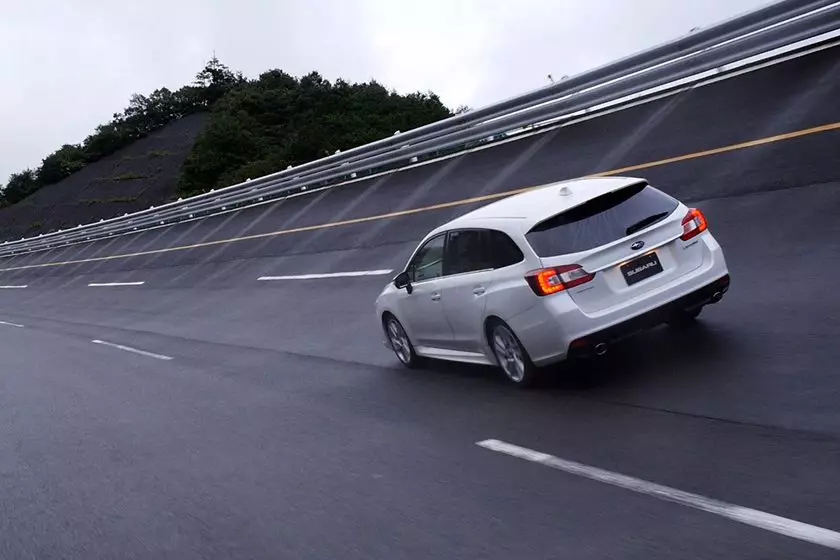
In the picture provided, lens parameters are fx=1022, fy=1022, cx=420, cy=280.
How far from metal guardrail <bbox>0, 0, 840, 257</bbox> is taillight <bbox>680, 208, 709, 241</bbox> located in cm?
858

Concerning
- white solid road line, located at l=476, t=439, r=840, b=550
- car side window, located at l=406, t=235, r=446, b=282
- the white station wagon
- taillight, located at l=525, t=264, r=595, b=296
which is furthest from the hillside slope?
white solid road line, located at l=476, t=439, r=840, b=550

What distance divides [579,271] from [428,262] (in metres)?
2.35

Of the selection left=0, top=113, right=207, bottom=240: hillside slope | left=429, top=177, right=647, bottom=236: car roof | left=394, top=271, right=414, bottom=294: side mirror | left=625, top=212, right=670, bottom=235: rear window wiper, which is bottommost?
left=394, top=271, right=414, bottom=294: side mirror

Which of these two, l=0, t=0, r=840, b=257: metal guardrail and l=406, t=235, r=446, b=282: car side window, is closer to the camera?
l=406, t=235, r=446, b=282: car side window

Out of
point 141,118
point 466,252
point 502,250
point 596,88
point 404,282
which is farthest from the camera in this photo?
point 141,118

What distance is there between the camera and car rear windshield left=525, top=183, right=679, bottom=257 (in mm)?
7980

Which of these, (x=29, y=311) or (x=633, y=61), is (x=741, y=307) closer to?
(x=633, y=61)

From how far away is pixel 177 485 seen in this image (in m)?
7.60

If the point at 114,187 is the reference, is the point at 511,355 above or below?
below

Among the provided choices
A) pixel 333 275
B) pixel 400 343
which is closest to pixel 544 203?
pixel 400 343

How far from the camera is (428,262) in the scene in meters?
9.88

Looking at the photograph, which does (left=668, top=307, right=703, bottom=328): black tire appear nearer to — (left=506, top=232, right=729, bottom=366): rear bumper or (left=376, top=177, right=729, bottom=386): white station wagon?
(left=376, top=177, right=729, bottom=386): white station wagon

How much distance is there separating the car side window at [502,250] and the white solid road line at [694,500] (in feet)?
5.91

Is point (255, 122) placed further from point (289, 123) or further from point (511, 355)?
point (511, 355)
